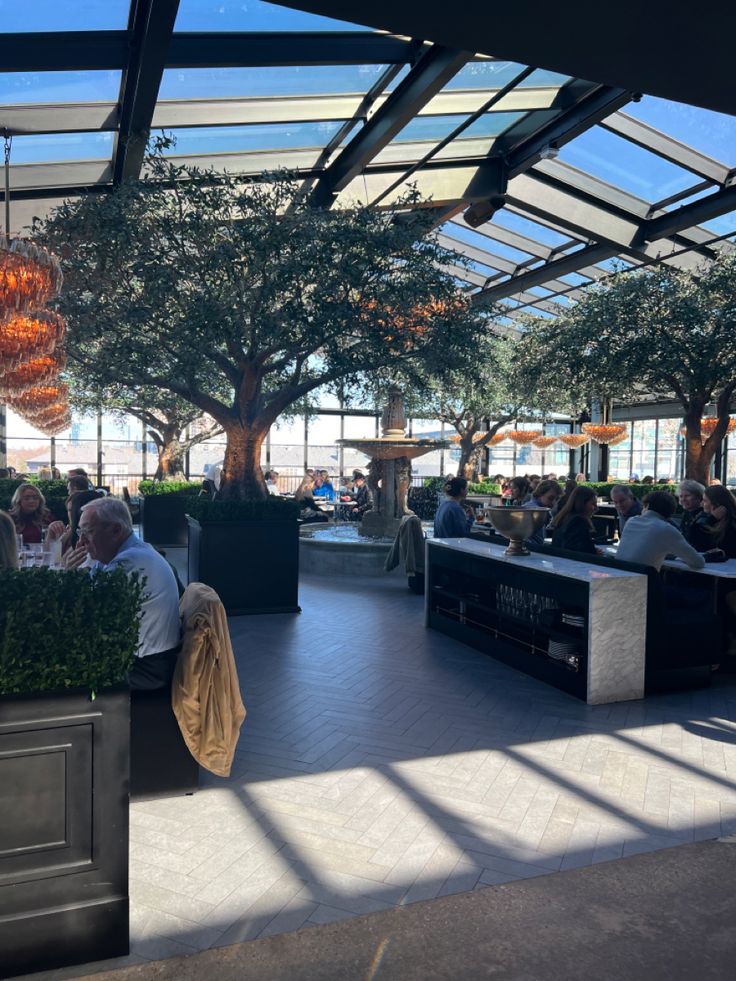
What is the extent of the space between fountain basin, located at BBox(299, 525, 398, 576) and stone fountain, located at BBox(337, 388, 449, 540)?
0.70 meters

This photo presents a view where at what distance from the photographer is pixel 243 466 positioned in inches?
307

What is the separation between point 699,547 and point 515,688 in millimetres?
2061

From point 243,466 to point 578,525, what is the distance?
3.59m

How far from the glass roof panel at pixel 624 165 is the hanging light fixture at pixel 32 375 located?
7.78 metres

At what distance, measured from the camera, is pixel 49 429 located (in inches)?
519

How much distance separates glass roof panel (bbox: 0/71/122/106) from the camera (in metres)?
6.53

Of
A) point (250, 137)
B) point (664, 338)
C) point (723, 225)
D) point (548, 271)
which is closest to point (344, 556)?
point (664, 338)

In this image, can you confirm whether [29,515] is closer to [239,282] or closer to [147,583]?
[239,282]

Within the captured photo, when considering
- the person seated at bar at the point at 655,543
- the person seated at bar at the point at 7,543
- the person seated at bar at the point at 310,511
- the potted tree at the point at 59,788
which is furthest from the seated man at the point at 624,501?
the potted tree at the point at 59,788

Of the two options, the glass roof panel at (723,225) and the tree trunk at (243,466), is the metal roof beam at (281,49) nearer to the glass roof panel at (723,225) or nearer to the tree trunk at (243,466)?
the tree trunk at (243,466)

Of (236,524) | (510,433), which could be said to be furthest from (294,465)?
(236,524)

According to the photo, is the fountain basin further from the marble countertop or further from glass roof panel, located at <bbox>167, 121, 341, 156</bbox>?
glass roof panel, located at <bbox>167, 121, 341, 156</bbox>

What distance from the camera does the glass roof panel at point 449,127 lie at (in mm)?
9516

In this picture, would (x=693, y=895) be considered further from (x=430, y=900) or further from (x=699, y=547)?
(x=699, y=547)
